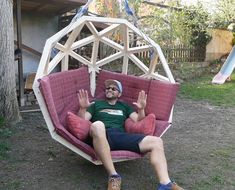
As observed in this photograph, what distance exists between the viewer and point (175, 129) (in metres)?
5.79

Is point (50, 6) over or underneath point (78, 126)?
over

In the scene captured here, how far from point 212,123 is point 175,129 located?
0.76m

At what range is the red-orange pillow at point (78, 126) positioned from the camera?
145 inches

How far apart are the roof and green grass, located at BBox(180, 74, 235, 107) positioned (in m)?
3.33

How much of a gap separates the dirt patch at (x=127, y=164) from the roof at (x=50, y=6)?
313 centimetres

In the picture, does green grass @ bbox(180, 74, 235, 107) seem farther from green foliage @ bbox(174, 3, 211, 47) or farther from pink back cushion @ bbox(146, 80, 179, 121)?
pink back cushion @ bbox(146, 80, 179, 121)

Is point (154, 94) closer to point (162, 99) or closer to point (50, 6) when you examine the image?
point (162, 99)

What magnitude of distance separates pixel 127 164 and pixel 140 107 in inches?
26.9

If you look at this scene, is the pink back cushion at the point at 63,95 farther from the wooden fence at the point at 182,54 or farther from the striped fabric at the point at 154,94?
the wooden fence at the point at 182,54

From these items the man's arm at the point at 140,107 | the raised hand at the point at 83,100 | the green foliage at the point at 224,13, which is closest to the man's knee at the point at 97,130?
the raised hand at the point at 83,100

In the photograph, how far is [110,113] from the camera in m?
4.09

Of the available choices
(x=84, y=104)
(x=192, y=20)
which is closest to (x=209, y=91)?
(x=192, y=20)

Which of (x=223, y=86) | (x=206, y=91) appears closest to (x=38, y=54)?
(x=206, y=91)

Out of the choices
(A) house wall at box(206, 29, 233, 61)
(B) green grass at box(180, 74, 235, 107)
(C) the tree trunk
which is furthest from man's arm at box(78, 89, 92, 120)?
(A) house wall at box(206, 29, 233, 61)
